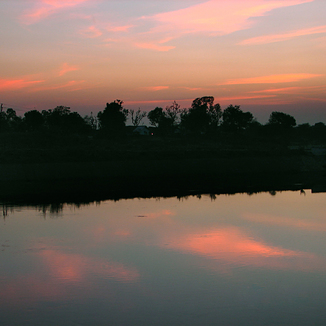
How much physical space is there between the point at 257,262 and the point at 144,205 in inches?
552

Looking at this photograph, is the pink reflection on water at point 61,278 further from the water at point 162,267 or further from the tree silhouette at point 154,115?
A: the tree silhouette at point 154,115

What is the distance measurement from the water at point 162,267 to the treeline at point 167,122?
238 ft

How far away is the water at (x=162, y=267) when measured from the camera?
33.8 feet

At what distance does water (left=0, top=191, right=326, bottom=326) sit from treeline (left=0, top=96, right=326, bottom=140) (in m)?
72.5

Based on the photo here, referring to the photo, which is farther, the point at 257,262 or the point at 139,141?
the point at 139,141

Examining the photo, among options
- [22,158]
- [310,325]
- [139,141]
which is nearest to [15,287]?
[310,325]

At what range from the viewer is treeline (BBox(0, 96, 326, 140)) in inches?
3967

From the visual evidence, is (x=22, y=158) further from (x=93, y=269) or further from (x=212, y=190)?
(x=93, y=269)

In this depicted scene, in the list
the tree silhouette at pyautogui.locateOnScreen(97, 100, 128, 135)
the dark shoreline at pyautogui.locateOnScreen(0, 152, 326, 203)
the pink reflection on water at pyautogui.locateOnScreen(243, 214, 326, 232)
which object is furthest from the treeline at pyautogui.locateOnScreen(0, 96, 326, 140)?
the pink reflection on water at pyautogui.locateOnScreen(243, 214, 326, 232)

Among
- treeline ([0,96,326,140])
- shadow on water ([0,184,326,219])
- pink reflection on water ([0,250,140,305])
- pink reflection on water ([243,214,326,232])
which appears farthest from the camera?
treeline ([0,96,326,140])

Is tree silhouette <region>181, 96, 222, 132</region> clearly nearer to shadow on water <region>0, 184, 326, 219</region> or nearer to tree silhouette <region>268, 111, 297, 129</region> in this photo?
tree silhouette <region>268, 111, 297, 129</region>

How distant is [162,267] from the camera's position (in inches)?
553

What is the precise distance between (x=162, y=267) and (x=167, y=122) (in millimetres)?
110730

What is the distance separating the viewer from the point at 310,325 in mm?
9531
